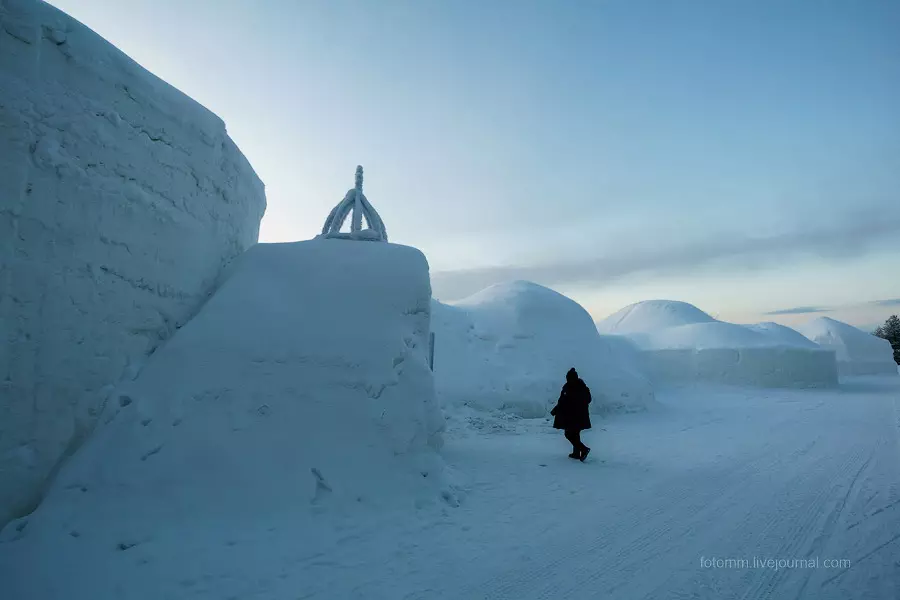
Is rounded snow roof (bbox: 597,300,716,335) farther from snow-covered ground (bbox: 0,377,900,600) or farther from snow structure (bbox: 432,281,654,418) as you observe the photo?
snow-covered ground (bbox: 0,377,900,600)

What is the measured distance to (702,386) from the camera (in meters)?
24.4

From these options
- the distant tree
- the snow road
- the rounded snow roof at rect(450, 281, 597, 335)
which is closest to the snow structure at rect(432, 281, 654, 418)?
the rounded snow roof at rect(450, 281, 597, 335)

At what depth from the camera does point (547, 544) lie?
3979mm

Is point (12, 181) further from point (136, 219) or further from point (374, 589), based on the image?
point (374, 589)

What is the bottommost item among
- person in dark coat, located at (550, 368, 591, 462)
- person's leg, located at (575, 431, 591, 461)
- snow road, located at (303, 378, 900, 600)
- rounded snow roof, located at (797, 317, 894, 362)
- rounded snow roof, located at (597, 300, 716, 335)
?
snow road, located at (303, 378, 900, 600)

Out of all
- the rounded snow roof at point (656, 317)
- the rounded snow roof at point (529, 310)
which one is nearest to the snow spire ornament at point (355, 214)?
the rounded snow roof at point (529, 310)

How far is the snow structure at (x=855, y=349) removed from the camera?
137 feet

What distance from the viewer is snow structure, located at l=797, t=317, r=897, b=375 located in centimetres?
4166

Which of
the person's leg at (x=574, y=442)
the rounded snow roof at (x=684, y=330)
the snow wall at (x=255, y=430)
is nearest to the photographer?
the snow wall at (x=255, y=430)

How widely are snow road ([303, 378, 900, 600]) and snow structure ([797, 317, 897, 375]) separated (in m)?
44.4

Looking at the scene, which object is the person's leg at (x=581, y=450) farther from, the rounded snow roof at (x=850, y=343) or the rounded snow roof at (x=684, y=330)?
the rounded snow roof at (x=850, y=343)

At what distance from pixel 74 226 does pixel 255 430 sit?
2637 mm

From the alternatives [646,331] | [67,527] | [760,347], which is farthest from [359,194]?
[646,331]

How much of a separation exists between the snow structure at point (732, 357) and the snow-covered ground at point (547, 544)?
65.7 ft
